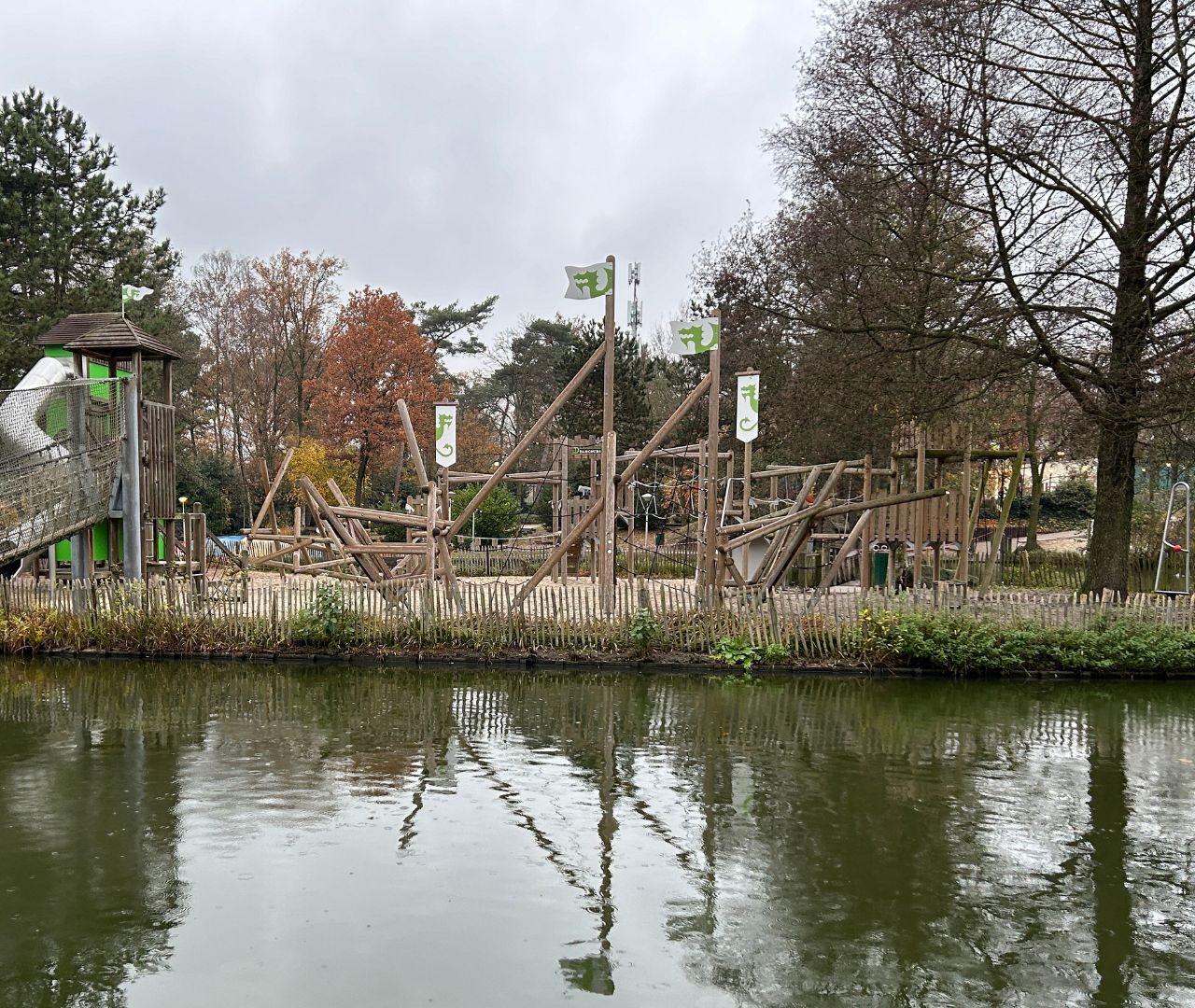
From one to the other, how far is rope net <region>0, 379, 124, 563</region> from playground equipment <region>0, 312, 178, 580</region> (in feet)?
0.05

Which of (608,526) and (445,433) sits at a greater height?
(445,433)

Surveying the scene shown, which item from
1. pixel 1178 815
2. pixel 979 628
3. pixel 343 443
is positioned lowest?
pixel 1178 815

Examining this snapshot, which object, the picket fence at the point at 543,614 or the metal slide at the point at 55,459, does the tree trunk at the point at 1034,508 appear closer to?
the picket fence at the point at 543,614

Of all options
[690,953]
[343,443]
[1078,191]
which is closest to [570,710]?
[690,953]

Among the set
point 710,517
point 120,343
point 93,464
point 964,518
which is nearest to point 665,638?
point 710,517

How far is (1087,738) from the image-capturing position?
10695mm

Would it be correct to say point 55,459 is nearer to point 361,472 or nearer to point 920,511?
point 920,511

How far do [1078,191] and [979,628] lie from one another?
21.7 feet

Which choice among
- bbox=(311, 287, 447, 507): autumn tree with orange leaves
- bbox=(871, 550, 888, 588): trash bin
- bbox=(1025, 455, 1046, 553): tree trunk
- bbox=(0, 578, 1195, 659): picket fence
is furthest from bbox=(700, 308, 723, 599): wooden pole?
bbox=(311, 287, 447, 507): autumn tree with orange leaves

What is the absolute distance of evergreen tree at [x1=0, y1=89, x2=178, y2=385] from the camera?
86.4ft

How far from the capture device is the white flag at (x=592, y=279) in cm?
1522

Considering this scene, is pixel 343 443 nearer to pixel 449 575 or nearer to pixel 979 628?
pixel 449 575

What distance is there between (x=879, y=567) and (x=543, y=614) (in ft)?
37.2

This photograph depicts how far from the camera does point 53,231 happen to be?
1066 inches
